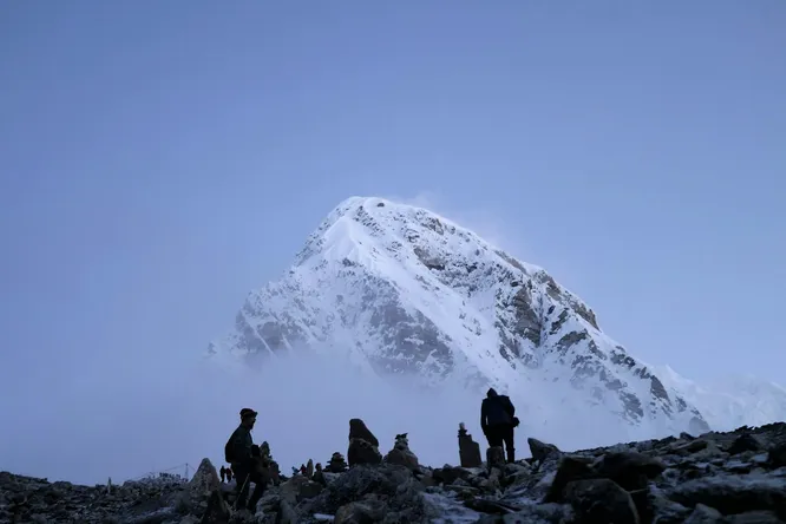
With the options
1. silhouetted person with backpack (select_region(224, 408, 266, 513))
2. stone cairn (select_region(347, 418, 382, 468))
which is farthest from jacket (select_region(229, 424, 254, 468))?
stone cairn (select_region(347, 418, 382, 468))

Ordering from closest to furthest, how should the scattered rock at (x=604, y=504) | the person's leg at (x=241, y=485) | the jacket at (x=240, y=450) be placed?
the scattered rock at (x=604, y=504) < the person's leg at (x=241, y=485) < the jacket at (x=240, y=450)

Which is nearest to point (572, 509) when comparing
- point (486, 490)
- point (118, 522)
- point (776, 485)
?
point (776, 485)

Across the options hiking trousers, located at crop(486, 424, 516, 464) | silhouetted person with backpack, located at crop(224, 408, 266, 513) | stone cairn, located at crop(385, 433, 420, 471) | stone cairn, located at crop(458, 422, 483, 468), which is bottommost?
silhouetted person with backpack, located at crop(224, 408, 266, 513)

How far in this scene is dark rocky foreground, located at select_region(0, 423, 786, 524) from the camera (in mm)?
6277

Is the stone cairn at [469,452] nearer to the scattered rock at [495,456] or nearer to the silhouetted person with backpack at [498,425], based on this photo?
the silhouetted person with backpack at [498,425]

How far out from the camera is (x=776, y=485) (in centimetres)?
609

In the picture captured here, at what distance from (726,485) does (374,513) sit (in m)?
3.87

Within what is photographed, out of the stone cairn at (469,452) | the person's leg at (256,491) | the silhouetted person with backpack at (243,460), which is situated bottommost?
the person's leg at (256,491)

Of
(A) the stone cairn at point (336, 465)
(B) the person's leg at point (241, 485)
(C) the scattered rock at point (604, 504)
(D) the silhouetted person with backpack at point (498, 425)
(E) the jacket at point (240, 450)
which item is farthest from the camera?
(A) the stone cairn at point (336, 465)

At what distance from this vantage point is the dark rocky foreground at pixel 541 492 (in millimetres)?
6277

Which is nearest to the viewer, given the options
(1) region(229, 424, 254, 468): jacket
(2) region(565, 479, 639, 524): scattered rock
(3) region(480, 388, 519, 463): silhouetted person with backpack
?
(2) region(565, 479, 639, 524): scattered rock

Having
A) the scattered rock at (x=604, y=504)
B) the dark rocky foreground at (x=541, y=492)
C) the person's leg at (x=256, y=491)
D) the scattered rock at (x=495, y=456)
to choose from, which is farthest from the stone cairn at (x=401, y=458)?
the scattered rock at (x=604, y=504)

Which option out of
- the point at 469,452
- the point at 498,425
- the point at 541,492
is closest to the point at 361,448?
the point at 498,425

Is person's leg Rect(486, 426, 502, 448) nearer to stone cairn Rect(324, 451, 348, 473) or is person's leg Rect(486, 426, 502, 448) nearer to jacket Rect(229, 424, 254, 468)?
stone cairn Rect(324, 451, 348, 473)
